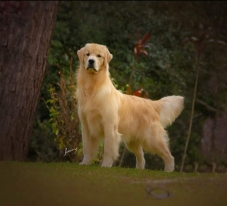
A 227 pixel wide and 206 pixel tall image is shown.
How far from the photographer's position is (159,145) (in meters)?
8.35

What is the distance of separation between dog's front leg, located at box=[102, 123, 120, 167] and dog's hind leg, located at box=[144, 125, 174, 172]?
677mm

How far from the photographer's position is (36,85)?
7598mm

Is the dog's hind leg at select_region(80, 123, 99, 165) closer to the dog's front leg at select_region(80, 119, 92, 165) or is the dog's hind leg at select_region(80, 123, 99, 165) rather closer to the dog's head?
the dog's front leg at select_region(80, 119, 92, 165)

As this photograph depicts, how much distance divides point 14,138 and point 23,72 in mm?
848

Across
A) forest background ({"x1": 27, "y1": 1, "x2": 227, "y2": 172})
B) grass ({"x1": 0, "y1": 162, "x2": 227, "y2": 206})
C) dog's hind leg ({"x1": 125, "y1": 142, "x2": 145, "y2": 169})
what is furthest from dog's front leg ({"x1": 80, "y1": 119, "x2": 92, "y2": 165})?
forest background ({"x1": 27, "y1": 1, "x2": 227, "y2": 172})

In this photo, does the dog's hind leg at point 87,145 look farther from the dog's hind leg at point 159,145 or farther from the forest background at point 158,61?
the forest background at point 158,61

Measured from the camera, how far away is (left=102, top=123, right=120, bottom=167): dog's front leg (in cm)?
776

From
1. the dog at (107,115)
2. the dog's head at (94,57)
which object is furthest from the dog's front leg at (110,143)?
the dog's head at (94,57)

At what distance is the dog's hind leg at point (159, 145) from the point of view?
8.34 meters

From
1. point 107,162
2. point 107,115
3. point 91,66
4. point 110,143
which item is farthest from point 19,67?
point 107,162

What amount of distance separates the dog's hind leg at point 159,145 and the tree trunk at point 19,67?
71.2 inches

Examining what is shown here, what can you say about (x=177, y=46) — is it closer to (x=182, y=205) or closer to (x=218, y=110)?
(x=218, y=110)

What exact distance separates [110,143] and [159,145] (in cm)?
89

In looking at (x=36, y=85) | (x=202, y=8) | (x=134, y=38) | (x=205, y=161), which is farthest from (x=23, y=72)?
(x=202, y=8)
